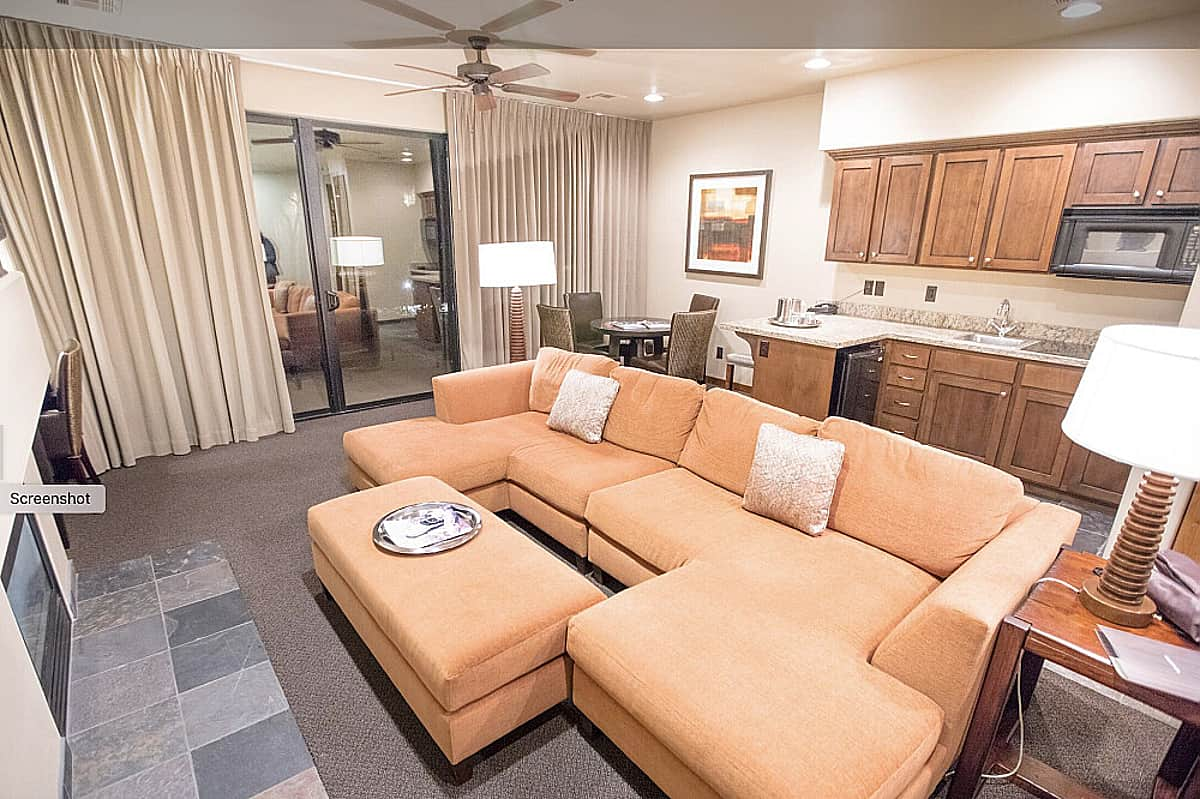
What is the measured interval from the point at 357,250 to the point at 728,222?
345 centimetres

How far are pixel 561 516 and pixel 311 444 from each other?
8.16ft

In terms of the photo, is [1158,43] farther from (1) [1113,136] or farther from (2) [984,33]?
(2) [984,33]

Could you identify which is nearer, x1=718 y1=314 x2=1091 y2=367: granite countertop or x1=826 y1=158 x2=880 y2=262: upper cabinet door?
x1=718 y1=314 x2=1091 y2=367: granite countertop

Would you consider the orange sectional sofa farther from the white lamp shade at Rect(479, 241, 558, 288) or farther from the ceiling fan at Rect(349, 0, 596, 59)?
the ceiling fan at Rect(349, 0, 596, 59)

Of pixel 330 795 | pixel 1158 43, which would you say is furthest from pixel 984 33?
pixel 330 795

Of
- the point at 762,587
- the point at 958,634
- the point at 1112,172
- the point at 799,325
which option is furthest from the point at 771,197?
the point at 958,634

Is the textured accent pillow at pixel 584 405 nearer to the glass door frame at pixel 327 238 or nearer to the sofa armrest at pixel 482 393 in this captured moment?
the sofa armrest at pixel 482 393

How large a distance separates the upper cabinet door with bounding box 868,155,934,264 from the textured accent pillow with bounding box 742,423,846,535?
101 inches

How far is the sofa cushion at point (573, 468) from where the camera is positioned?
2.58 metres

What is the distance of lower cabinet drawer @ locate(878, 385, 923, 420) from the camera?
3914 millimetres

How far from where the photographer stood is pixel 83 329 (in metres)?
3.46

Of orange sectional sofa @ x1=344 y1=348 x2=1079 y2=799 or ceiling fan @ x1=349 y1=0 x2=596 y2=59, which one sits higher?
ceiling fan @ x1=349 y1=0 x2=596 y2=59

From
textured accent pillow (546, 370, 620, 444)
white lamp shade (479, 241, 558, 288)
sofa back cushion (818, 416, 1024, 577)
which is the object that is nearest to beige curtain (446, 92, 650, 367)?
white lamp shade (479, 241, 558, 288)

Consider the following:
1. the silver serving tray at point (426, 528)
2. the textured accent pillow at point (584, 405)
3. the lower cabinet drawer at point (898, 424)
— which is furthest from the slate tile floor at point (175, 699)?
the lower cabinet drawer at point (898, 424)
